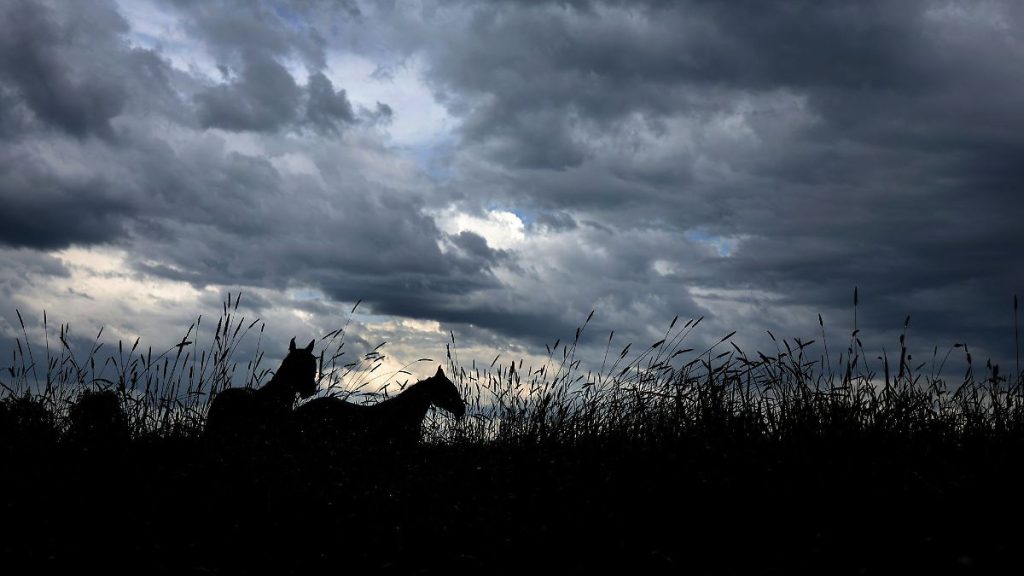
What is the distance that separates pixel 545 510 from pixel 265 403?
4.31m

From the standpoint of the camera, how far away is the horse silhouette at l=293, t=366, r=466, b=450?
6.96m

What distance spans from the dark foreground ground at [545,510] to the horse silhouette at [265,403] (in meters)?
0.70

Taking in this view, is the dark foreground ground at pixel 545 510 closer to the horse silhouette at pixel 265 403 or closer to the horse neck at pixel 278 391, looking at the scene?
the horse silhouette at pixel 265 403

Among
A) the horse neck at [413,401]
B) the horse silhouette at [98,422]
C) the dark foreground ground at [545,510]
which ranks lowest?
the dark foreground ground at [545,510]

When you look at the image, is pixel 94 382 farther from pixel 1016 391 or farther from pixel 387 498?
pixel 1016 391

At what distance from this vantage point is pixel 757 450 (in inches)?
202

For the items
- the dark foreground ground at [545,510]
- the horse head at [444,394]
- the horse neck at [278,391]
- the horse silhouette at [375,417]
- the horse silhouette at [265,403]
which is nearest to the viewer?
the dark foreground ground at [545,510]

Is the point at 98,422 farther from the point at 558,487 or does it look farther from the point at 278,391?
the point at 558,487

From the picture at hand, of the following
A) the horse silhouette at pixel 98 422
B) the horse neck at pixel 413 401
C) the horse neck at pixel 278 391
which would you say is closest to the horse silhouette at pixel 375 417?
the horse neck at pixel 413 401

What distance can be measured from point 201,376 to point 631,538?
4.97 meters

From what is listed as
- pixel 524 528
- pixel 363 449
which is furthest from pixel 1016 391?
pixel 363 449

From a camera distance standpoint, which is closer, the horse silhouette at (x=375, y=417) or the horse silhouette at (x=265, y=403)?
the horse silhouette at (x=265, y=403)

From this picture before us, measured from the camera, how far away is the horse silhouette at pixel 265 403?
21.6ft

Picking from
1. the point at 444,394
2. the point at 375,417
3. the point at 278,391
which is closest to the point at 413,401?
the point at 375,417
